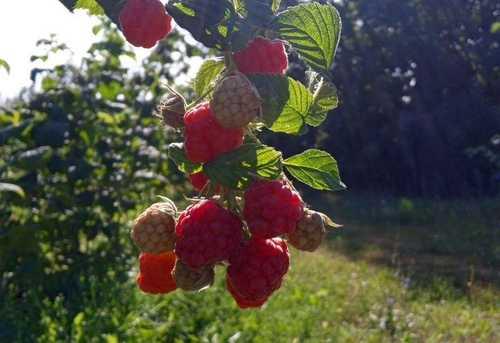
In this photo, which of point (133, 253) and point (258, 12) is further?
point (133, 253)

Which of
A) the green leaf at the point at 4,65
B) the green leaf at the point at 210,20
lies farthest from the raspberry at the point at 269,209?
the green leaf at the point at 4,65

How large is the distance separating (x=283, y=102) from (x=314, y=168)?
0.07 metres

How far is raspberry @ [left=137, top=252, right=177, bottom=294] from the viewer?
0.54 metres

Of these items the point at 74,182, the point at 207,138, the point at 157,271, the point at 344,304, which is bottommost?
the point at 344,304

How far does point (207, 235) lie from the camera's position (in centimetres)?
44

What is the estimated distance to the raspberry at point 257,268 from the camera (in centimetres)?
46

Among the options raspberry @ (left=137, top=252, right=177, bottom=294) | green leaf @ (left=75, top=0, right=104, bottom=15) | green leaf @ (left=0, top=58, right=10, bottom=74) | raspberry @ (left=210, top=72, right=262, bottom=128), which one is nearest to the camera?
raspberry @ (left=210, top=72, right=262, bottom=128)

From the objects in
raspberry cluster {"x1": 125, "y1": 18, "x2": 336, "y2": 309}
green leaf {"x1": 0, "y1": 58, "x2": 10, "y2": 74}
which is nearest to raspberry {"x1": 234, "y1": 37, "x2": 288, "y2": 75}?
raspberry cluster {"x1": 125, "y1": 18, "x2": 336, "y2": 309}

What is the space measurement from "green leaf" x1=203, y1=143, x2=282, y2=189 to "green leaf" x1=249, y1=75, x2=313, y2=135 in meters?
0.03

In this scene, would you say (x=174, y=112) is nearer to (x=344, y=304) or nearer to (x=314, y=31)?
(x=314, y=31)

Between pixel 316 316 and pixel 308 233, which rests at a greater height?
pixel 308 233

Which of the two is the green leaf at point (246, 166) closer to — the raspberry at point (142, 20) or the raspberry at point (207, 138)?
the raspberry at point (207, 138)

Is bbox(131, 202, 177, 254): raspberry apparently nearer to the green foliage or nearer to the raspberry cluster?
the raspberry cluster

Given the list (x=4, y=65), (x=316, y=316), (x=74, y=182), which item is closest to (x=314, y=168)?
(x=4, y=65)
